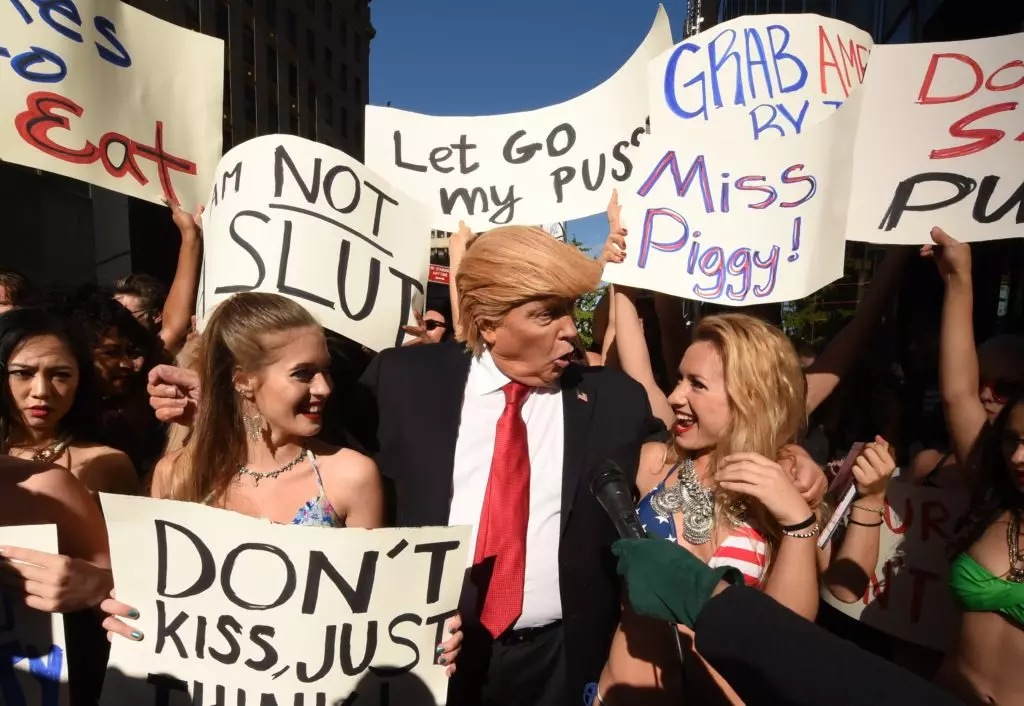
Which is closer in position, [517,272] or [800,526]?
[800,526]

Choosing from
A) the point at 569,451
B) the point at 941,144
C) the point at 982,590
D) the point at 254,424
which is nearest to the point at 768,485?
the point at 569,451

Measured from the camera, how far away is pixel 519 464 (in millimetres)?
1745

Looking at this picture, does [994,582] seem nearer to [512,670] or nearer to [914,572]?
[914,572]

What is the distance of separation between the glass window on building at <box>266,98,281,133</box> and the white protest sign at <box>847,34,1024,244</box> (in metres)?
27.7

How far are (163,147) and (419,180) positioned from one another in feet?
3.23

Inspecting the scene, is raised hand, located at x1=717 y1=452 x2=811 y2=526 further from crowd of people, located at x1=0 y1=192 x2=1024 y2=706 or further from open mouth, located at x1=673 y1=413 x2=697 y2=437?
open mouth, located at x1=673 y1=413 x2=697 y2=437

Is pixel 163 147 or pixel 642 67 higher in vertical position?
pixel 642 67

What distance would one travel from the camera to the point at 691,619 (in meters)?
1.07

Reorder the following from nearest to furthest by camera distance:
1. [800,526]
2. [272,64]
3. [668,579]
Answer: [668,579] < [800,526] < [272,64]

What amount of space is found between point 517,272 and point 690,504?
809 mm

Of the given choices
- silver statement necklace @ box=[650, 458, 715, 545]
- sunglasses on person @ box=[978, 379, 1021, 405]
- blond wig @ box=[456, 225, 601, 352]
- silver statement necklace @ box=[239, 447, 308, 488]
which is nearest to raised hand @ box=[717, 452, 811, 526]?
silver statement necklace @ box=[650, 458, 715, 545]

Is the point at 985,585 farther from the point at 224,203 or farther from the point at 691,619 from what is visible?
the point at 224,203

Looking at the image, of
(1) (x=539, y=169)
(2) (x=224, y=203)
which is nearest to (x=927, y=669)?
(1) (x=539, y=169)

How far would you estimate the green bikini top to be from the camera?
57.6 inches
